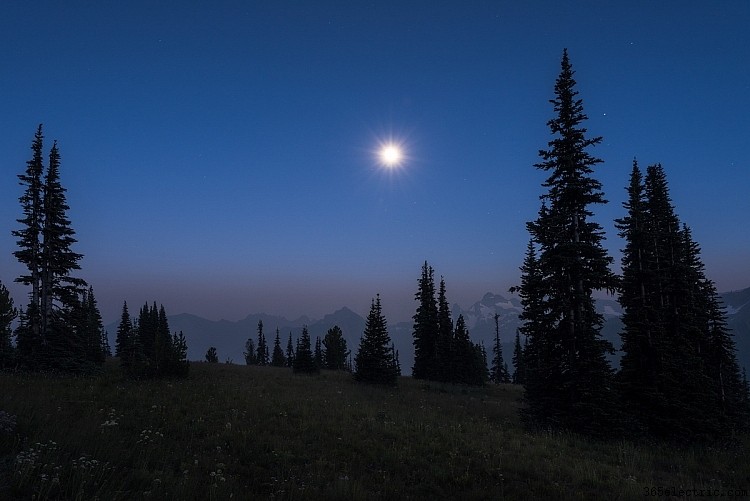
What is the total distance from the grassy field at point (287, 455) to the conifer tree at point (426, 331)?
33927 mm

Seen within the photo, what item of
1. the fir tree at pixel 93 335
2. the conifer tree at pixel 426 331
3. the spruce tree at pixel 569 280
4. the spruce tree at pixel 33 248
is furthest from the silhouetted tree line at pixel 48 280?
the conifer tree at pixel 426 331

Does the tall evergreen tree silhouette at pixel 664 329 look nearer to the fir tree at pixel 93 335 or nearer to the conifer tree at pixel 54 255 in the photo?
the conifer tree at pixel 54 255

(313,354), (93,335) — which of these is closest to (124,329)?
(93,335)

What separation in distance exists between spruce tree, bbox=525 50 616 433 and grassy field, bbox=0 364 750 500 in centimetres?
246

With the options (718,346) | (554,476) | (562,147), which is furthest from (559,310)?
(718,346)

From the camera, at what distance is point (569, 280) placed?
54.3 ft

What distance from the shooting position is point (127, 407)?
11.9m

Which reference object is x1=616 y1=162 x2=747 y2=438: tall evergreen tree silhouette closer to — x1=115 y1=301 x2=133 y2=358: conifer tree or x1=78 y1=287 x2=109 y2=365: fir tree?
x1=78 y1=287 x2=109 y2=365: fir tree

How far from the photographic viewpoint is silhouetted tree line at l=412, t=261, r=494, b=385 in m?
47.9

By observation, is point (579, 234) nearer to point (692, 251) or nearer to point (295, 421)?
point (295, 421)

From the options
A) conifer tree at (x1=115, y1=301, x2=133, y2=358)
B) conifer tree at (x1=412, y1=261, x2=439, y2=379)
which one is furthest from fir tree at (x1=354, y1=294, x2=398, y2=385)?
conifer tree at (x1=115, y1=301, x2=133, y2=358)

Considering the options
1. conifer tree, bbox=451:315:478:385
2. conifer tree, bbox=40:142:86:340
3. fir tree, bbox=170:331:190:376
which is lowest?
conifer tree, bbox=451:315:478:385

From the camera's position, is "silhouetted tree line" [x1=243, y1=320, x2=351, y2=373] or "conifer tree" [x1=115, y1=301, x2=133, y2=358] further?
"conifer tree" [x1=115, y1=301, x2=133, y2=358]

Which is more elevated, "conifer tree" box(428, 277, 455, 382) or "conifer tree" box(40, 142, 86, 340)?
"conifer tree" box(40, 142, 86, 340)
